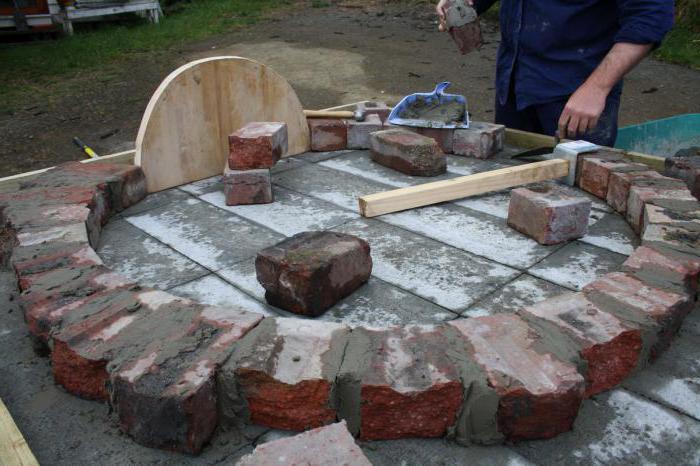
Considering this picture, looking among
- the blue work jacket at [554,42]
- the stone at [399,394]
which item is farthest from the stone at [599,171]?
the stone at [399,394]

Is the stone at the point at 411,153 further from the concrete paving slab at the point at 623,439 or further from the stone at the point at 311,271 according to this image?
the concrete paving slab at the point at 623,439

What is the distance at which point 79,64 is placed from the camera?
1065 centimetres

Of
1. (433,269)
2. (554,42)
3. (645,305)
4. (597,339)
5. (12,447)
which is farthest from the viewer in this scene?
(554,42)

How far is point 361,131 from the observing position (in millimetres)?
3803

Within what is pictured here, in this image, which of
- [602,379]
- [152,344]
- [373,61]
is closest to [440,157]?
[602,379]

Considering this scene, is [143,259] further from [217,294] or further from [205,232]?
[217,294]

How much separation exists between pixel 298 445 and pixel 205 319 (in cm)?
67

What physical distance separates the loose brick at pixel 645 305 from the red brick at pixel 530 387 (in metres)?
0.34

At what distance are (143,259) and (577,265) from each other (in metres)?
A: 1.80

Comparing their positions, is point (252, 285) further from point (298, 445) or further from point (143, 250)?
point (298, 445)

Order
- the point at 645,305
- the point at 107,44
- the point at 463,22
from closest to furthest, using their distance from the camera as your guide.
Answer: the point at 645,305 < the point at 463,22 < the point at 107,44

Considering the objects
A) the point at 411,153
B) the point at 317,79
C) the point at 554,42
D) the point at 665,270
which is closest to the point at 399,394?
the point at 665,270

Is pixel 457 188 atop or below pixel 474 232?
atop

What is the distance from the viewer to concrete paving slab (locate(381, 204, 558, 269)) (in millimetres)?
2539
